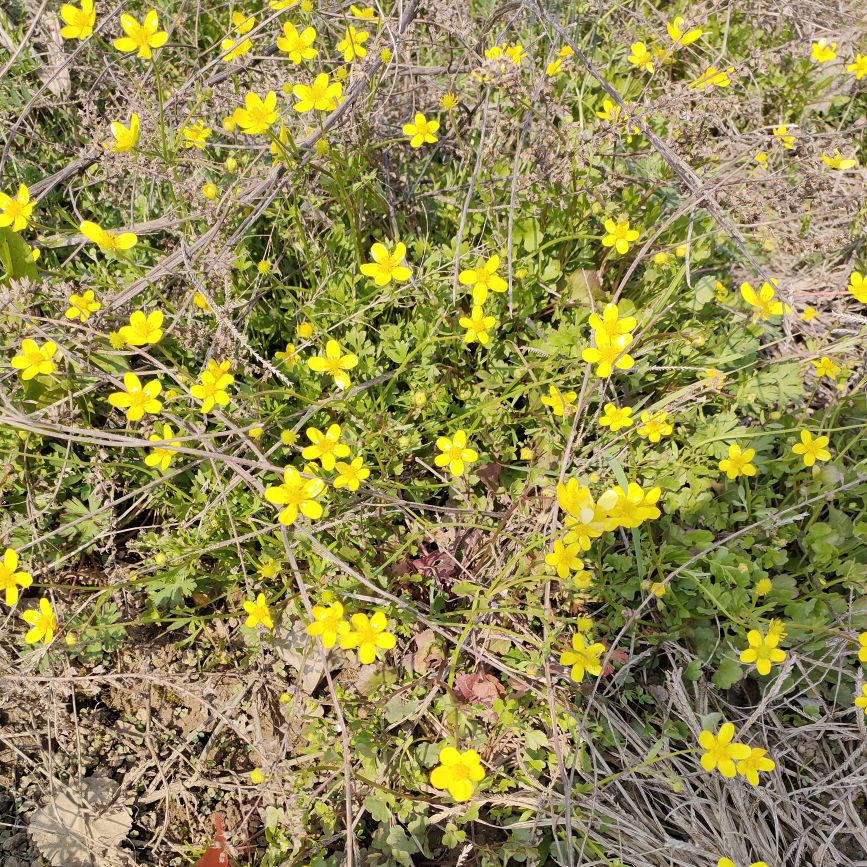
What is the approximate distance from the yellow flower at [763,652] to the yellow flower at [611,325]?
1014 millimetres

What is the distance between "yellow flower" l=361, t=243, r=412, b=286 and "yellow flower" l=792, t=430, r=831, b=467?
147 centimetres

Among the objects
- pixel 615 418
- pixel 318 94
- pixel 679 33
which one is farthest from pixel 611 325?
pixel 679 33

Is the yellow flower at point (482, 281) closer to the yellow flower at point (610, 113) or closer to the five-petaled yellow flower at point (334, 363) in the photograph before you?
the five-petaled yellow flower at point (334, 363)

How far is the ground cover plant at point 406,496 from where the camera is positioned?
2.06 m

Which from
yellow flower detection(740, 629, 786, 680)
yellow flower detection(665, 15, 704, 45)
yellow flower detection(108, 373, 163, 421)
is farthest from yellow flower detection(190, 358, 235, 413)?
yellow flower detection(665, 15, 704, 45)

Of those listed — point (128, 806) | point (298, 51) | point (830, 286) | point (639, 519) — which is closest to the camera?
point (639, 519)

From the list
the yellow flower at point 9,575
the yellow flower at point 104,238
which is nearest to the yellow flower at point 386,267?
the yellow flower at point 104,238

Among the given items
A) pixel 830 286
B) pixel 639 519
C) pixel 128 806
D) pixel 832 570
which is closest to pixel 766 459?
pixel 832 570

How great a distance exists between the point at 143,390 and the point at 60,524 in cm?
78

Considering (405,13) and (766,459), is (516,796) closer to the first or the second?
→ (766,459)

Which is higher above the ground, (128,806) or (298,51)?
(298,51)

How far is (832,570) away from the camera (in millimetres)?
2293

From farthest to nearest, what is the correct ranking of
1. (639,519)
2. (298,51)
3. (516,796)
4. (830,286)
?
(830,286) < (298,51) < (516,796) < (639,519)

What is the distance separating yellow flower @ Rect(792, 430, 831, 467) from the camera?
221cm
